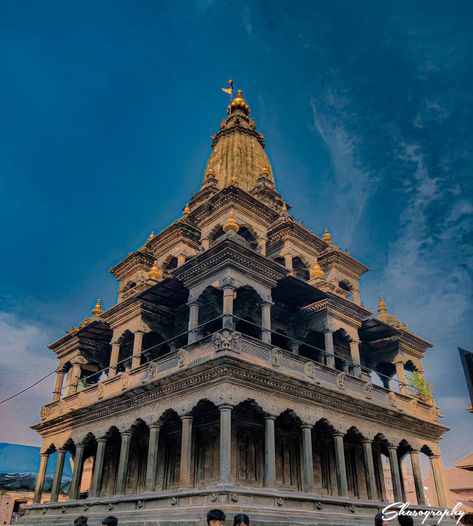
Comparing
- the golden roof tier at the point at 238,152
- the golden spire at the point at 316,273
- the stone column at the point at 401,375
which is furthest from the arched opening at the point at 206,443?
the golden roof tier at the point at 238,152

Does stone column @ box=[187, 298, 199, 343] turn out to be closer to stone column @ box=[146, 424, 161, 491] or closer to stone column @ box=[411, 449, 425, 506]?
stone column @ box=[146, 424, 161, 491]

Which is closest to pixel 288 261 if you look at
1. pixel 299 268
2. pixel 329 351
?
pixel 299 268

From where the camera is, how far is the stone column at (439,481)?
2583cm

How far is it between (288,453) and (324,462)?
254cm

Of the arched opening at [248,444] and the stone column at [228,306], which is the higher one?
the stone column at [228,306]

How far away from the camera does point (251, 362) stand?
61.5 feet

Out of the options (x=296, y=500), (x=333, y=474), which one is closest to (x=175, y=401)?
(x=296, y=500)

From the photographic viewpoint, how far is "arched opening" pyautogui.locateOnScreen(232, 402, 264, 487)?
21.0m

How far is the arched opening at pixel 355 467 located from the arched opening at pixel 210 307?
9.17 m

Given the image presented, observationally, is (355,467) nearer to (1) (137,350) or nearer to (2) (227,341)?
(2) (227,341)

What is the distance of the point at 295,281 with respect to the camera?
24.2m

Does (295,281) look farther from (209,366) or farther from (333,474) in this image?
(333,474)

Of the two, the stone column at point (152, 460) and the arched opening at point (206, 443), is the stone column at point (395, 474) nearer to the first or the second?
the arched opening at point (206, 443)

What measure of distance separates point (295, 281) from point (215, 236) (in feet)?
21.1
